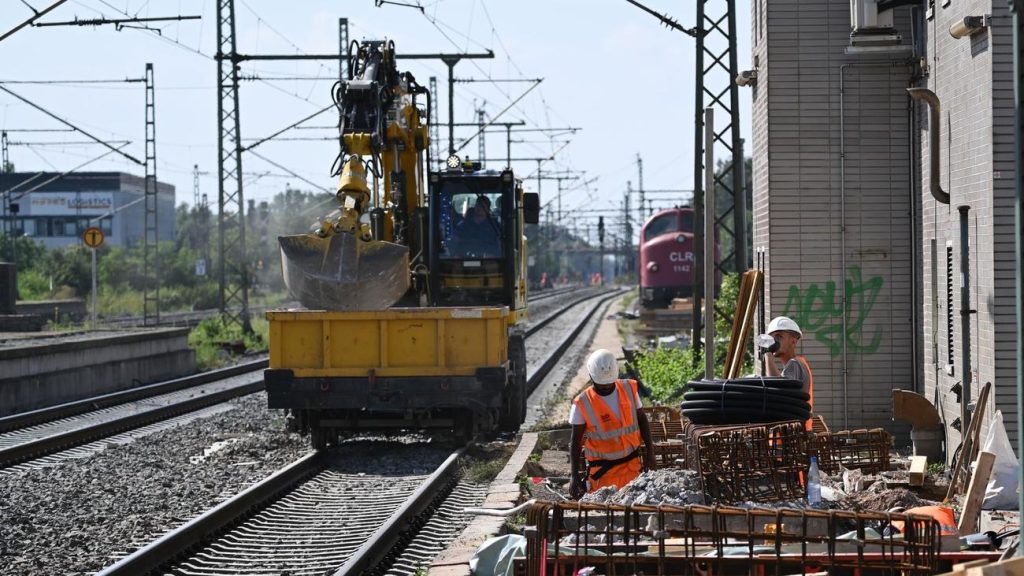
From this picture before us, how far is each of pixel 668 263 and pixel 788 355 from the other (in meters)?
35.8

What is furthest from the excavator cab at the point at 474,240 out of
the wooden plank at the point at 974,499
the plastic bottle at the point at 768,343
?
the wooden plank at the point at 974,499

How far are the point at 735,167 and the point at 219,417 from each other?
28.3 feet

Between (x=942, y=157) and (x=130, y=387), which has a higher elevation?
(x=942, y=157)

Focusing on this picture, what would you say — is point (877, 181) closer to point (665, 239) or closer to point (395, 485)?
point (395, 485)

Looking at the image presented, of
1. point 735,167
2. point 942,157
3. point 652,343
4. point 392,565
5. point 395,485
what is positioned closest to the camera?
point 392,565

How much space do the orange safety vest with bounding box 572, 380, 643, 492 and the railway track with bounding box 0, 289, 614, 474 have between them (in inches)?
336

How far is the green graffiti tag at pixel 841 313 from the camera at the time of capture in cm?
1416

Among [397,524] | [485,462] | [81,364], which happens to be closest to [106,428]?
[485,462]

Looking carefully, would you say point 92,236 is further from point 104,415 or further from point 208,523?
point 208,523

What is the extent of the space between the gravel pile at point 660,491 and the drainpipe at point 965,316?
3368mm

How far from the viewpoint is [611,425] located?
898 cm

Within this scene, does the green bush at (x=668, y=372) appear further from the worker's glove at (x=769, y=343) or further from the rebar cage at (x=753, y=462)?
the rebar cage at (x=753, y=462)

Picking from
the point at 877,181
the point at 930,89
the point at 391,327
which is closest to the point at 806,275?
the point at 877,181

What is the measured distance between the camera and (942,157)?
12.0 meters
